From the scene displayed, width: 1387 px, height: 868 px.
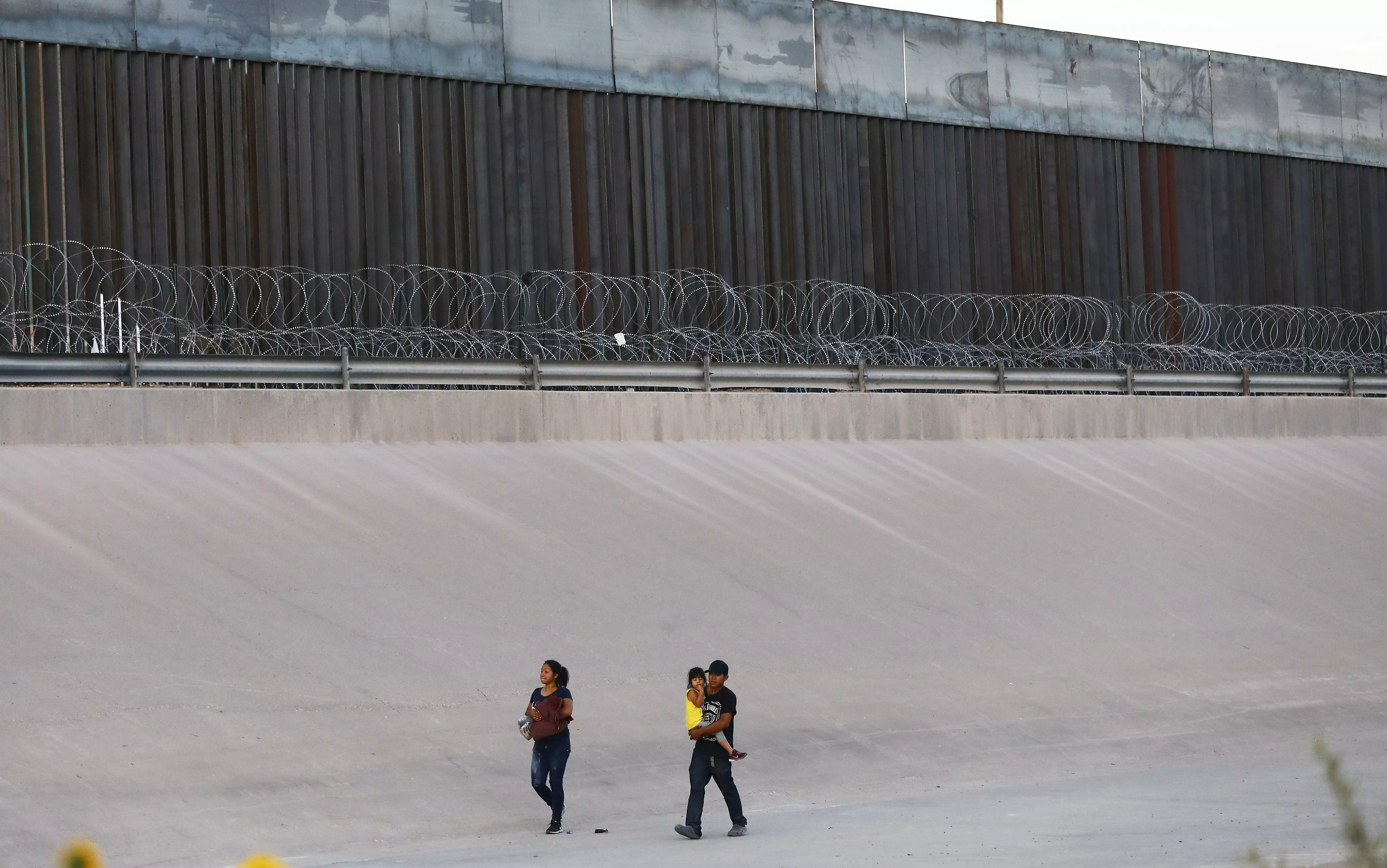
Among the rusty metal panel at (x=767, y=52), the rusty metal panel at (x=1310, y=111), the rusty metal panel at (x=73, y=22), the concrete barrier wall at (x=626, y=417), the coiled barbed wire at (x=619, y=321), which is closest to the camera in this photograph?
the concrete barrier wall at (x=626, y=417)

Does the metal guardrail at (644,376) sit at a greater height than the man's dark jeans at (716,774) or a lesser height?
greater

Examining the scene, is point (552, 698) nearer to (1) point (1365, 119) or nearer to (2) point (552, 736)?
(2) point (552, 736)

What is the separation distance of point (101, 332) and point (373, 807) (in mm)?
9895

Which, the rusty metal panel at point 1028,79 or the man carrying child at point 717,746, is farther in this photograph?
the rusty metal panel at point 1028,79

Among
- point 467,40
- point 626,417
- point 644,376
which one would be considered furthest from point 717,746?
point 467,40

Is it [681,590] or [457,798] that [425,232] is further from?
[457,798]

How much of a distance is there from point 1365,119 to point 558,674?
80.7 ft

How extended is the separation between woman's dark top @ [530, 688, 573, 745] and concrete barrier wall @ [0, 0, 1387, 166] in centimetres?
1300

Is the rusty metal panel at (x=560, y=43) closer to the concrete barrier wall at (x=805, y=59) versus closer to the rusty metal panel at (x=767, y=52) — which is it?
the concrete barrier wall at (x=805, y=59)

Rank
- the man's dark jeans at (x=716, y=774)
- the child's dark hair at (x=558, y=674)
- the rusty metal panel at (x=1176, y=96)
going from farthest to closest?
1. the rusty metal panel at (x=1176, y=96)
2. the child's dark hair at (x=558, y=674)
3. the man's dark jeans at (x=716, y=774)

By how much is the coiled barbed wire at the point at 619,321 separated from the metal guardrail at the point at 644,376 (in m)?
0.84

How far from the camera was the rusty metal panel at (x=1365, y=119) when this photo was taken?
3056cm

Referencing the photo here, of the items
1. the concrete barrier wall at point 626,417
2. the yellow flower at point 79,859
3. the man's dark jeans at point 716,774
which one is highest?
the concrete barrier wall at point 626,417

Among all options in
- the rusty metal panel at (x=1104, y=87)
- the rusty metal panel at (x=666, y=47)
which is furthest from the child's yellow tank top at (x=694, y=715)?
the rusty metal panel at (x=1104, y=87)
